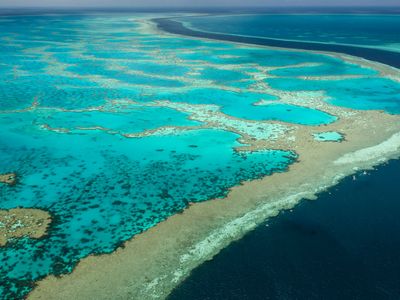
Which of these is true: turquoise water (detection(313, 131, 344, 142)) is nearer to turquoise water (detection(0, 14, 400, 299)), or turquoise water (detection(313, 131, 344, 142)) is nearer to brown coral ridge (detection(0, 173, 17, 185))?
turquoise water (detection(0, 14, 400, 299))

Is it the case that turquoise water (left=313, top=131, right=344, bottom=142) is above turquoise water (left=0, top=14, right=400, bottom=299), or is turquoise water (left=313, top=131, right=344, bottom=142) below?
above

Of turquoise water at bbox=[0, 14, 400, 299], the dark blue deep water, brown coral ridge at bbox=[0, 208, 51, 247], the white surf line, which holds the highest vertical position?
the dark blue deep water

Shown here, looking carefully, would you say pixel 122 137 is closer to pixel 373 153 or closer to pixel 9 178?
pixel 9 178

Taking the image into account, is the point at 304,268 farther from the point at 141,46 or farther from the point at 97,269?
the point at 141,46

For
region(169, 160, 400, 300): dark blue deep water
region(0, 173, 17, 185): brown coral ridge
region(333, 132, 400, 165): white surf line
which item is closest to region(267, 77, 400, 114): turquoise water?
region(333, 132, 400, 165): white surf line

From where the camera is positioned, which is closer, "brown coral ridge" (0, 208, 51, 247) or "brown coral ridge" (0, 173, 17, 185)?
"brown coral ridge" (0, 208, 51, 247)

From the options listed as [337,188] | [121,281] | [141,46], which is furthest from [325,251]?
[141,46]

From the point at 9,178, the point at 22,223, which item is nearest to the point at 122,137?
the point at 9,178
